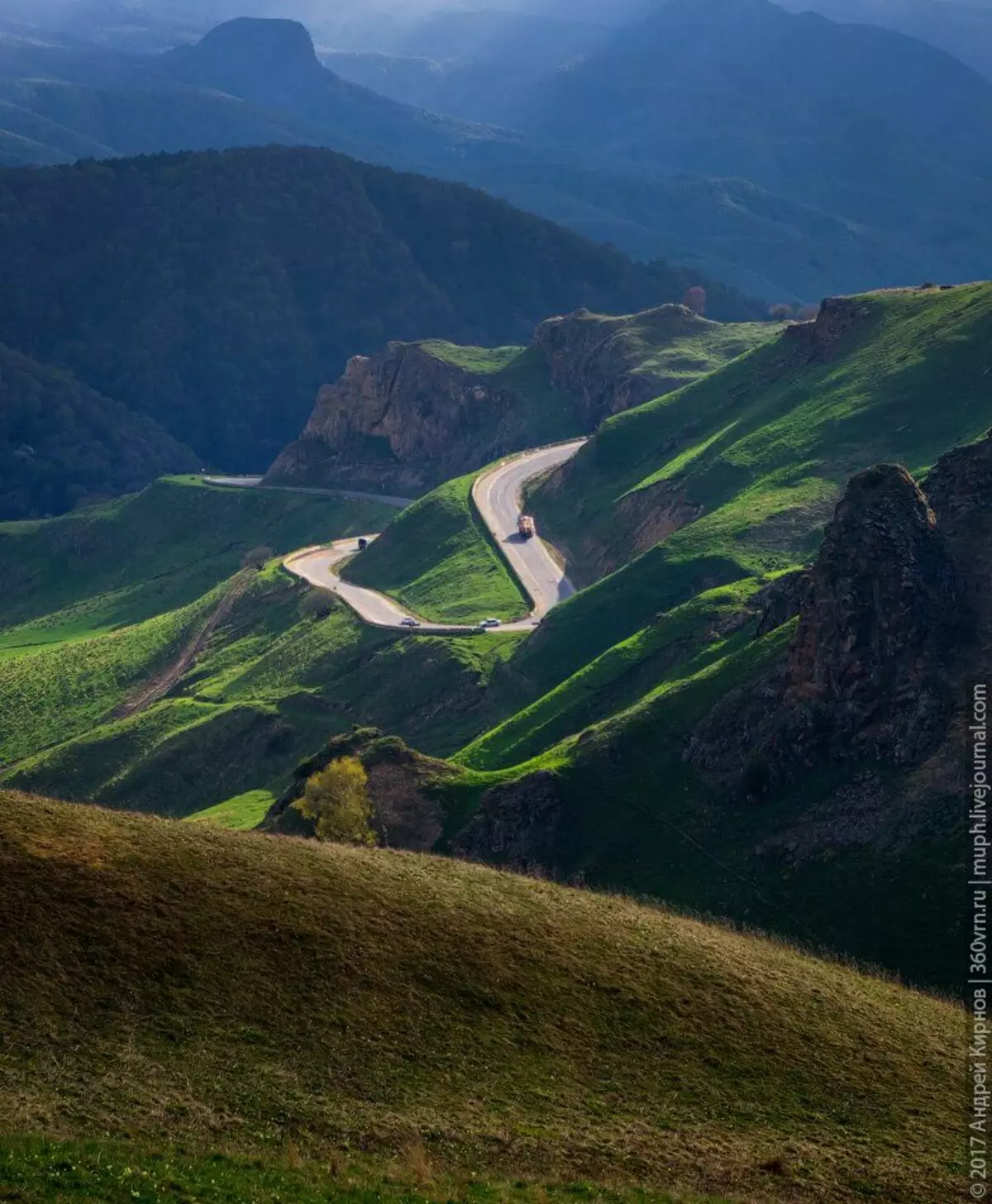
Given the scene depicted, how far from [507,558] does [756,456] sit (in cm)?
2910

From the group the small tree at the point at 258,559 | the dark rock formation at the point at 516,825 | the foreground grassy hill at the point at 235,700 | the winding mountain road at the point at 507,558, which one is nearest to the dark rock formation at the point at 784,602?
the dark rock formation at the point at 516,825

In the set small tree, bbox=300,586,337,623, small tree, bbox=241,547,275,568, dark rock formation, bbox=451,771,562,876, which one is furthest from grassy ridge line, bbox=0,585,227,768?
dark rock formation, bbox=451,771,562,876

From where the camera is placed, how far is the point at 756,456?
468ft

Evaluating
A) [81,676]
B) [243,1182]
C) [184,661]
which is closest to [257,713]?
[184,661]

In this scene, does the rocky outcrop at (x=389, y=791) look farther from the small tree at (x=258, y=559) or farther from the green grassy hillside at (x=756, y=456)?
the small tree at (x=258, y=559)

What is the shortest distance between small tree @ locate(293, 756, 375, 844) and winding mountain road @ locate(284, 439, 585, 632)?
172 feet

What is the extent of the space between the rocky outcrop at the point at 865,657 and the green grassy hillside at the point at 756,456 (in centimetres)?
3627

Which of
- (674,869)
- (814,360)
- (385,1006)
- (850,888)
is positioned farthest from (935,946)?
(814,360)

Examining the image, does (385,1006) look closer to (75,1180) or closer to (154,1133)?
(154,1133)

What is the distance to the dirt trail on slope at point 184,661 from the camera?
160 metres

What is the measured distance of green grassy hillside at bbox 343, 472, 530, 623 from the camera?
147 meters

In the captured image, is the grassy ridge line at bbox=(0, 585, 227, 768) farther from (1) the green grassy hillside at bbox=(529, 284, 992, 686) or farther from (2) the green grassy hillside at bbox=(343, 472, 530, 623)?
(1) the green grassy hillside at bbox=(529, 284, 992, 686)

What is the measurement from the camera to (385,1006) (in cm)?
4753

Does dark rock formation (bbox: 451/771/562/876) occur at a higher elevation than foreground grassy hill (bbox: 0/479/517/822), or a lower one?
higher
